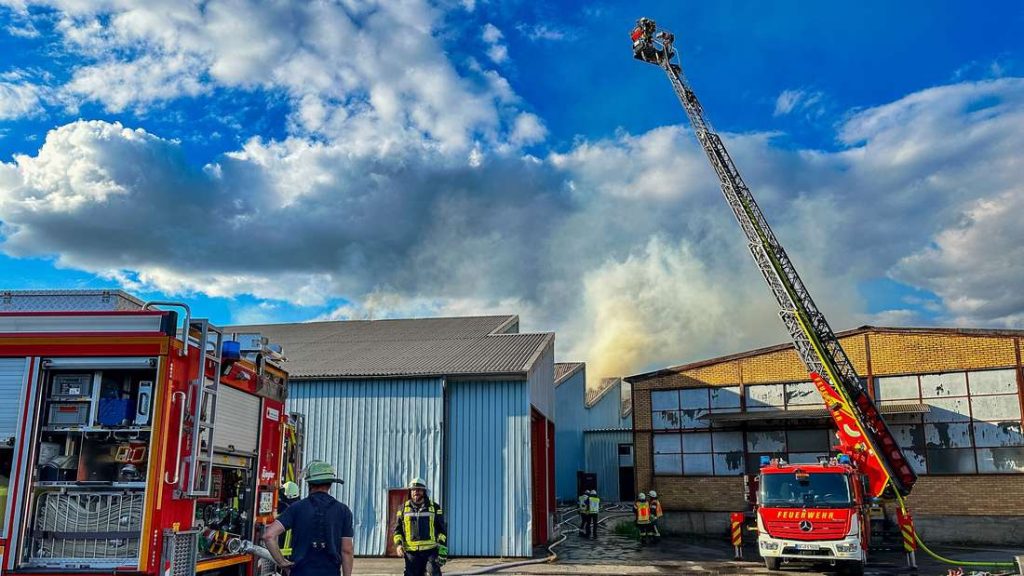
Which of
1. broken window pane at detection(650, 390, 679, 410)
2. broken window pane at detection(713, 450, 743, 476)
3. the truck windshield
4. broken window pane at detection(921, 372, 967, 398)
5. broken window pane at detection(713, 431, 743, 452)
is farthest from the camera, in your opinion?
broken window pane at detection(650, 390, 679, 410)

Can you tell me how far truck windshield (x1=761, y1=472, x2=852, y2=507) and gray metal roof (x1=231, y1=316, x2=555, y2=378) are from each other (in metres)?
6.20

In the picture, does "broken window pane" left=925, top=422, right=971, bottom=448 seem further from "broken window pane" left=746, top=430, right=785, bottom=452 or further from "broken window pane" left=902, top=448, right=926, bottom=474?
"broken window pane" left=746, top=430, right=785, bottom=452

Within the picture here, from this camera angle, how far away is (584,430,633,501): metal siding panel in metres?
40.3

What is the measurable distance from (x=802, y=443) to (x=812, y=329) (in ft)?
22.7

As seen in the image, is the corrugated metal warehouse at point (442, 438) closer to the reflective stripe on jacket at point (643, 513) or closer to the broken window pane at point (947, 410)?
the reflective stripe on jacket at point (643, 513)

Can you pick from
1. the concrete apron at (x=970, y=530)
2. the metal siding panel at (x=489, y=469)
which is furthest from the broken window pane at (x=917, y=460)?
the metal siding panel at (x=489, y=469)

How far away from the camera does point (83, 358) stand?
678cm

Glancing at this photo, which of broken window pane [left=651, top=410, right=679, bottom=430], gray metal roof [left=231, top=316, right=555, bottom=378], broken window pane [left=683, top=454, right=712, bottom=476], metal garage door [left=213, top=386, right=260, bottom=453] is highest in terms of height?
gray metal roof [left=231, top=316, right=555, bottom=378]

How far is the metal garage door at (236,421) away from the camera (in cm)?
761

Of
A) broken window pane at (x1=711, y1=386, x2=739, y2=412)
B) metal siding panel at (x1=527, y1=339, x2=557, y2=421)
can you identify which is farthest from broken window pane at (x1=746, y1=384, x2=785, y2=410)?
metal siding panel at (x1=527, y1=339, x2=557, y2=421)

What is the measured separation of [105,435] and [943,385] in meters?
22.8

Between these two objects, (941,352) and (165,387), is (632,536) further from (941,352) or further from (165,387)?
Answer: (165,387)

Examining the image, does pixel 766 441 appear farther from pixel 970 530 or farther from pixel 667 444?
pixel 970 530

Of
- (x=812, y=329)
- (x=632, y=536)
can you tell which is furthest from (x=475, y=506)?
(x=812, y=329)
